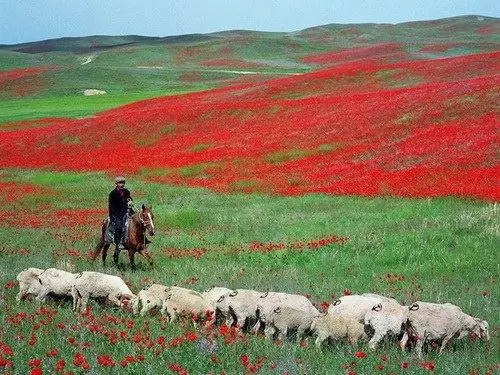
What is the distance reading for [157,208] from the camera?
97.8ft

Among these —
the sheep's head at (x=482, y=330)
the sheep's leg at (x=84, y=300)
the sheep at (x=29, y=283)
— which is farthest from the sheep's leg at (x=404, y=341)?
the sheep at (x=29, y=283)

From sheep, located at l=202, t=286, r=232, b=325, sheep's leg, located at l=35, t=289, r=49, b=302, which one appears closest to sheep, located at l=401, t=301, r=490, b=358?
sheep, located at l=202, t=286, r=232, b=325

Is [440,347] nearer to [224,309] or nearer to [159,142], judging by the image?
[224,309]

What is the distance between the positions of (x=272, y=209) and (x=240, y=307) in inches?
611

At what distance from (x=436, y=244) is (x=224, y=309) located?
8.85 meters

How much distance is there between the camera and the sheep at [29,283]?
47.6 feet

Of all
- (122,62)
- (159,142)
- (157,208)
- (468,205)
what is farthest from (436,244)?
(122,62)

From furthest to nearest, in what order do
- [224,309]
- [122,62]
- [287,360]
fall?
[122,62] → [224,309] → [287,360]

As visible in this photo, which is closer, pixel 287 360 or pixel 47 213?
pixel 287 360

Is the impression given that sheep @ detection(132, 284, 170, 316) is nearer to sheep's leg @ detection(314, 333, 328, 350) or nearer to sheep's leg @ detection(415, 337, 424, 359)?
sheep's leg @ detection(314, 333, 328, 350)

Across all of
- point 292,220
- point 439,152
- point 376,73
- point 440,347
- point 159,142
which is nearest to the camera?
point 440,347

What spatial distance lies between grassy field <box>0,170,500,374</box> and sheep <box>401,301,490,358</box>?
241 millimetres

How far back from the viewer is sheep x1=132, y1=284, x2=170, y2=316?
527 inches

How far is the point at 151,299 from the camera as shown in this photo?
13477mm
